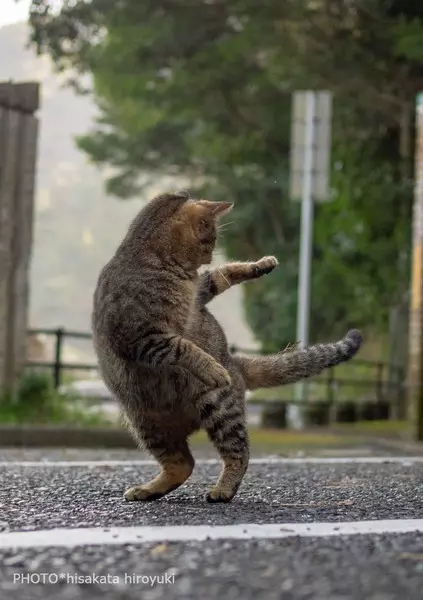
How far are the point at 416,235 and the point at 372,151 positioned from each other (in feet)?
16.7

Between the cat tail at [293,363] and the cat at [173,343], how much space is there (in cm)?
1

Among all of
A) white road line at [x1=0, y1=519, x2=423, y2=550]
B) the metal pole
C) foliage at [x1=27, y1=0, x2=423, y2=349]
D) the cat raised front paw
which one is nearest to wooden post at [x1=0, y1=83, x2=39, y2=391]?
the metal pole

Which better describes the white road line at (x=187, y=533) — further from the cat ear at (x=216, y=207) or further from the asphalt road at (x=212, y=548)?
the cat ear at (x=216, y=207)

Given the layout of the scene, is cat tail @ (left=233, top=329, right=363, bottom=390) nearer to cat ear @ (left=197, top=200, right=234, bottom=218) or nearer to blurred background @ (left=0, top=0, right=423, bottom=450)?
cat ear @ (left=197, top=200, right=234, bottom=218)

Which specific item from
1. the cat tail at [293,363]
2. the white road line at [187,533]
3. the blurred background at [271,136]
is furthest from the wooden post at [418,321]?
the white road line at [187,533]

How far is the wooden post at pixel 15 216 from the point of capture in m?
6.45

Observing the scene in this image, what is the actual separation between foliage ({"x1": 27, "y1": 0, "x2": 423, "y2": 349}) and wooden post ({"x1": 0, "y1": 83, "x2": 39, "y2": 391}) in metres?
3.21

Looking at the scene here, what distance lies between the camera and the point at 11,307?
6.50 meters

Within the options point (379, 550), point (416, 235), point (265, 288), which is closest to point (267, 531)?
point (379, 550)

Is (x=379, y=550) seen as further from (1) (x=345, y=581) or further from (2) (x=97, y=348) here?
(2) (x=97, y=348)

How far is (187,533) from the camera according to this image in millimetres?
2102

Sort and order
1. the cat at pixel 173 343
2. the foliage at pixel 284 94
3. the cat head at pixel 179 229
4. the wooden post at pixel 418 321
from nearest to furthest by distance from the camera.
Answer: the cat at pixel 173 343
the cat head at pixel 179 229
the wooden post at pixel 418 321
the foliage at pixel 284 94

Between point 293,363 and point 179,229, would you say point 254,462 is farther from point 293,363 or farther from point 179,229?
point 179,229

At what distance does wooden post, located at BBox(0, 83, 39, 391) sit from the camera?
6453 millimetres
